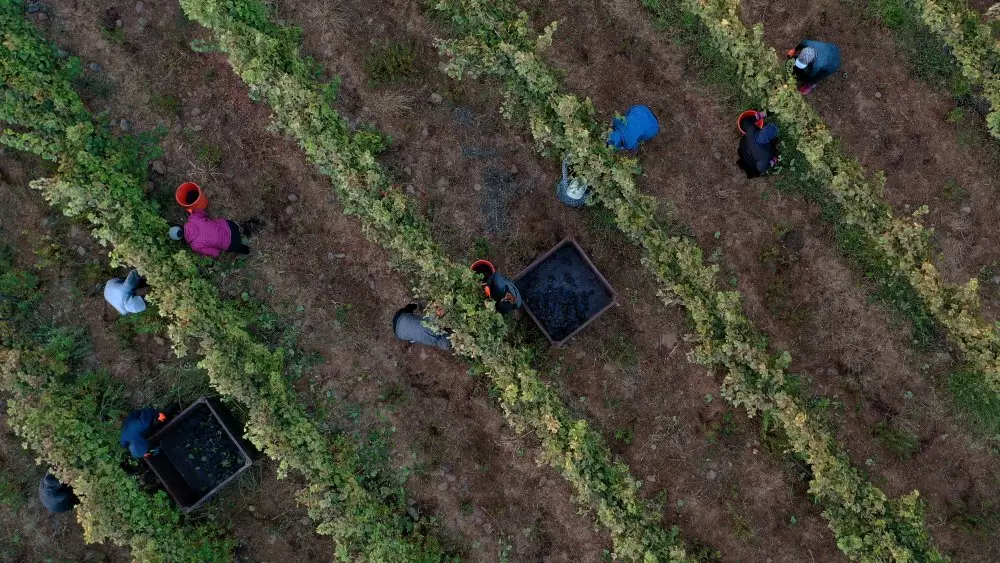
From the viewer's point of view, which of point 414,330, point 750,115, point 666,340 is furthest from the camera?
point 666,340

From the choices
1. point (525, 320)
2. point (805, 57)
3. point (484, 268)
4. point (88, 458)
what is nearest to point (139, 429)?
point (88, 458)

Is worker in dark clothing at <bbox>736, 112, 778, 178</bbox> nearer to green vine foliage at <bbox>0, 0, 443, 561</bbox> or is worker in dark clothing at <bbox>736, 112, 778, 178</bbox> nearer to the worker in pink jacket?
green vine foliage at <bbox>0, 0, 443, 561</bbox>

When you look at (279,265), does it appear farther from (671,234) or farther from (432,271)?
(671,234)

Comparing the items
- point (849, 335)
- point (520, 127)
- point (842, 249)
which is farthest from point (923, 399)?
point (520, 127)

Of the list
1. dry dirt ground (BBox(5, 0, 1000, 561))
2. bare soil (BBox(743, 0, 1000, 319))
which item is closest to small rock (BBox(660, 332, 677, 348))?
dry dirt ground (BBox(5, 0, 1000, 561))

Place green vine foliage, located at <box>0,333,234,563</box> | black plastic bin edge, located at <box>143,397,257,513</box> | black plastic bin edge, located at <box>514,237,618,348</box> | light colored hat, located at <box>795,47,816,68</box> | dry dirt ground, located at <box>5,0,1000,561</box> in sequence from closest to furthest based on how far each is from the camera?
1. green vine foliage, located at <box>0,333,234,563</box>
2. light colored hat, located at <box>795,47,816,68</box>
3. black plastic bin edge, located at <box>143,397,257,513</box>
4. black plastic bin edge, located at <box>514,237,618,348</box>
5. dry dirt ground, located at <box>5,0,1000,561</box>

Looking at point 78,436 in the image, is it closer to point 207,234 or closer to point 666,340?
point 207,234
